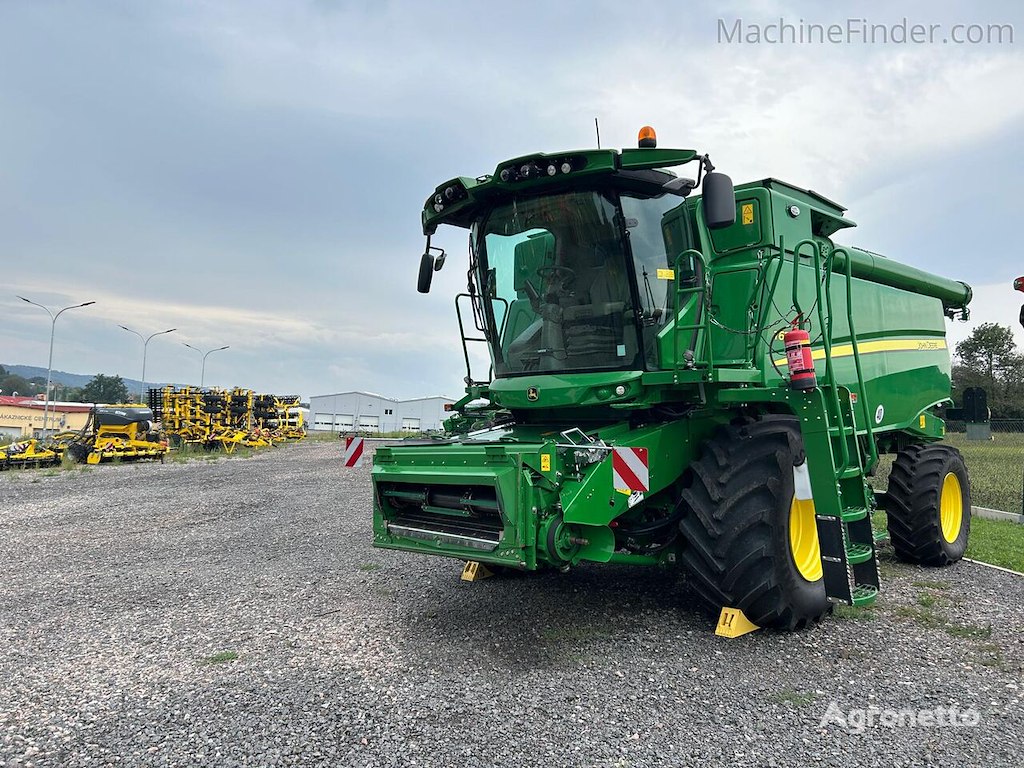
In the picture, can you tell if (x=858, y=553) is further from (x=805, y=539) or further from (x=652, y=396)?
(x=652, y=396)

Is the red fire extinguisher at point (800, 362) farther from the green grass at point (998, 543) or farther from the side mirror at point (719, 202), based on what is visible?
the green grass at point (998, 543)

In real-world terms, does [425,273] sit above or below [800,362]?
above

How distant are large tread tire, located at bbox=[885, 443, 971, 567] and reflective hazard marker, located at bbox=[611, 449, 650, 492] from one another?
357 cm

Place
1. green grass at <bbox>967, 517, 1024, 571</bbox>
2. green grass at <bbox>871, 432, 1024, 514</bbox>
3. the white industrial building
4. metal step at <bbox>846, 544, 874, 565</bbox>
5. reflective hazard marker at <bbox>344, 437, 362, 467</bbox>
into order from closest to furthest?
metal step at <bbox>846, 544, 874, 565</bbox> < reflective hazard marker at <bbox>344, 437, 362, 467</bbox> < green grass at <bbox>967, 517, 1024, 571</bbox> < green grass at <bbox>871, 432, 1024, 514</bbox> < the white industrial building

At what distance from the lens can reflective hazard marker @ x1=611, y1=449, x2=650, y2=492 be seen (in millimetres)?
4484

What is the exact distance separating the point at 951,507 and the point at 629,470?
472 centimetres

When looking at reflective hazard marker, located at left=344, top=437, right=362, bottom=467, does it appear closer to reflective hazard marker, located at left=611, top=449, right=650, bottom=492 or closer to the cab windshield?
the cab windshield

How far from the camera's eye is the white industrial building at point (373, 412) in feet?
199

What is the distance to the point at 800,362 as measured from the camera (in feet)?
14.9

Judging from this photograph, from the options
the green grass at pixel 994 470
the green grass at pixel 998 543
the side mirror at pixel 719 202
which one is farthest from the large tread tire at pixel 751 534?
the green grass at pixel 994 470

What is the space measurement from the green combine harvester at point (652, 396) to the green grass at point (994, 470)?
3.82 m

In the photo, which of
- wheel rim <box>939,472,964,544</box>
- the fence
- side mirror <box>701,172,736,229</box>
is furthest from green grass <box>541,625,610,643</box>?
the fence

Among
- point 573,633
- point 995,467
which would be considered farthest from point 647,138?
point 995,467

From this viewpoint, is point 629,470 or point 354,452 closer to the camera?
point 629,470
